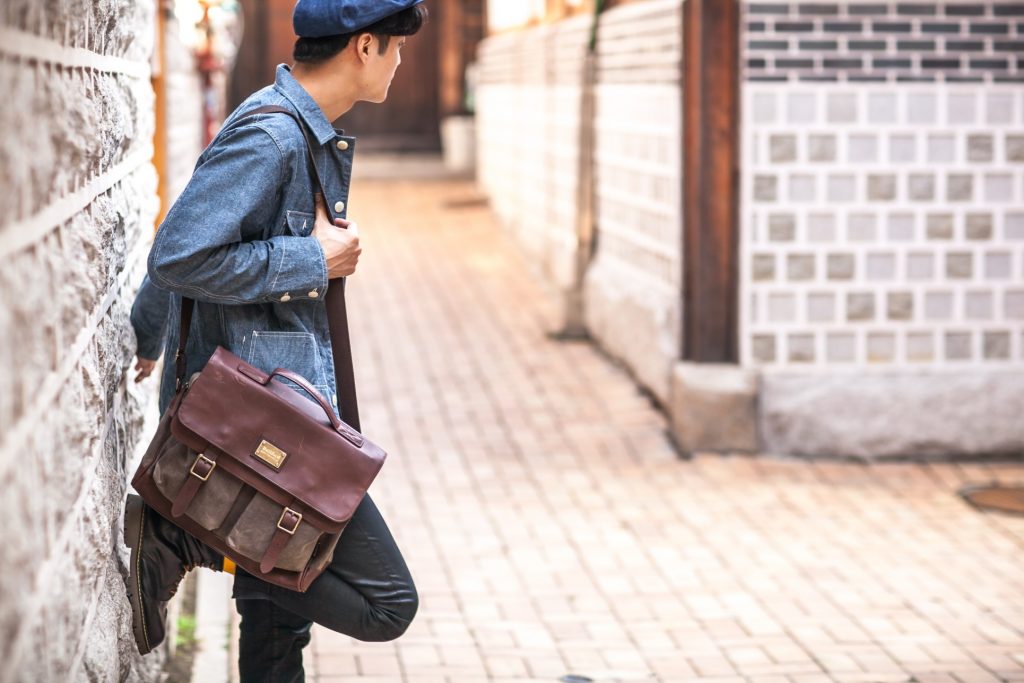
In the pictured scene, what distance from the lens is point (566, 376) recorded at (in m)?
9.84

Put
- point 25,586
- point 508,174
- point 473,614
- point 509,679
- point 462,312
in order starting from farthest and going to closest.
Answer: point 508,174, point 462,312, point 473,614, point 509,679, point 25,586

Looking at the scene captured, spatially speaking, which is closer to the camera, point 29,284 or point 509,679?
point 29,284

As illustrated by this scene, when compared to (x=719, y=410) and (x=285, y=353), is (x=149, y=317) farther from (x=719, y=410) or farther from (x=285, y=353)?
(x=719, y=410)

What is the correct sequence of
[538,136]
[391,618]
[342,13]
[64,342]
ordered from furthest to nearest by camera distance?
[538,136] < [391,618] < [342,13] < [64,342]

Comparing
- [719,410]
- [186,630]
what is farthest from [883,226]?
[186,630]

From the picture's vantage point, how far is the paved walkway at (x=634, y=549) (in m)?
5.09

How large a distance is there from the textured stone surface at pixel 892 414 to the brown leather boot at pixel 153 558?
494cm

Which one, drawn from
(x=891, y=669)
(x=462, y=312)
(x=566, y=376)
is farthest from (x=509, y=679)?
(x=462, y=312)

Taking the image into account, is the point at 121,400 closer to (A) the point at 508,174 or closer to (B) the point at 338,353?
(B) the point at 338,353

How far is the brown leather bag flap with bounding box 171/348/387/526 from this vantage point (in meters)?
3.12

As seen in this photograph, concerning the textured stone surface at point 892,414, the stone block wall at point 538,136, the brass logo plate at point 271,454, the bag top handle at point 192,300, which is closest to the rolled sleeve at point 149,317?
the bag top handle at point 192,300

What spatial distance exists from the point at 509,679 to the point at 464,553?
1.53 m

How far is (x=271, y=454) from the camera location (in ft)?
10.3

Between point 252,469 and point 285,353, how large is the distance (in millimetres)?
292
